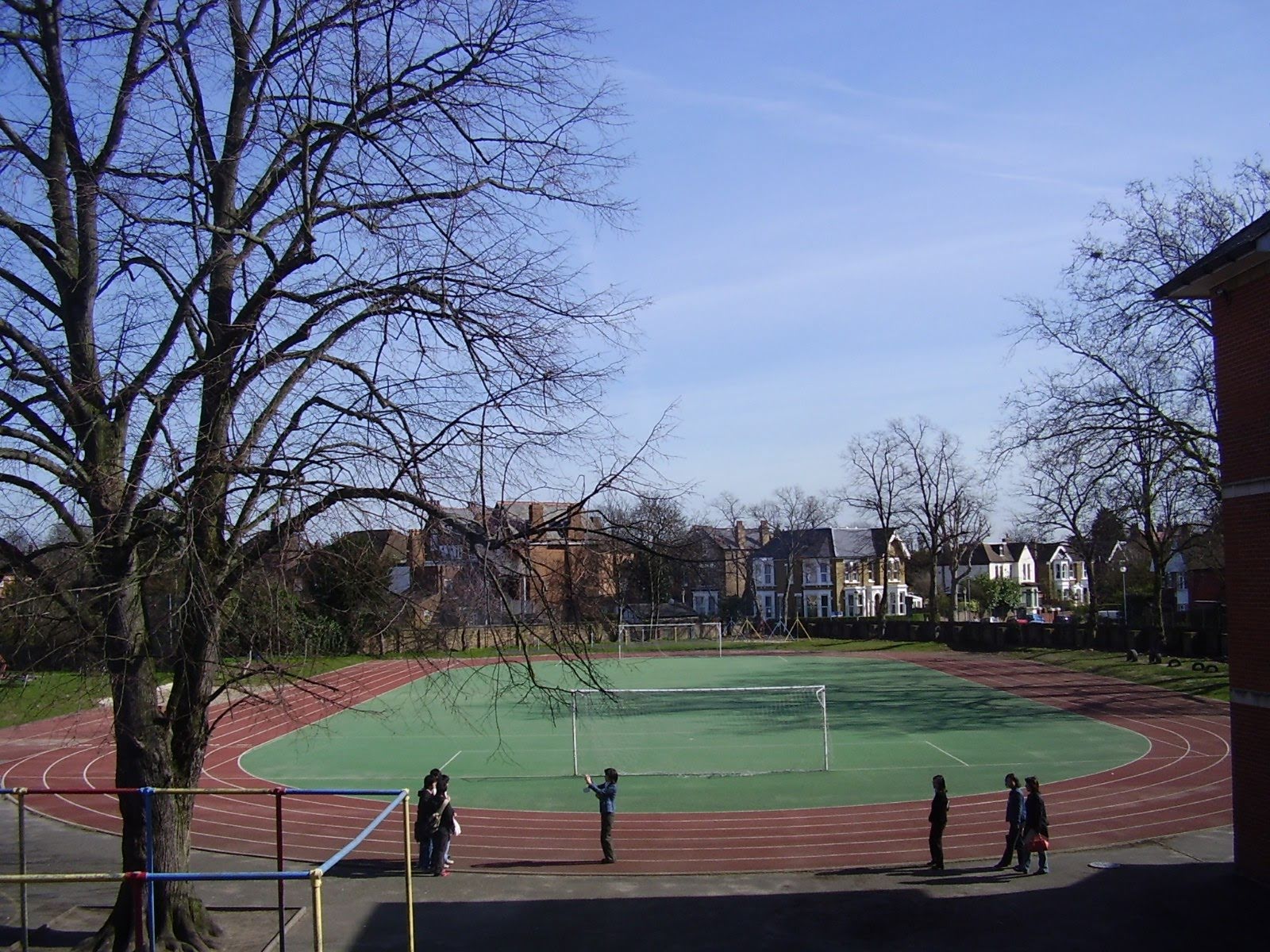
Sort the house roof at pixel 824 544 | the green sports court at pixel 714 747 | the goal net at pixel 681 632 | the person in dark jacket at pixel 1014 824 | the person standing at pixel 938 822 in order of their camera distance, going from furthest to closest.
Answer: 1. the house roof at pixel 824 544
2. the goal net at pixel 681 632
3. the green sports court at pixel 714 747
4. the person standing at pixel 938 822
5. the person in dark jacket at pixel 1014 824

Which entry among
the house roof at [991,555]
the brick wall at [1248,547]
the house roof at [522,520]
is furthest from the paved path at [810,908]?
the house roof at [991,555]

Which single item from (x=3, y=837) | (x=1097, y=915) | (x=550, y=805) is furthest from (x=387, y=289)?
(x=3, y=837)

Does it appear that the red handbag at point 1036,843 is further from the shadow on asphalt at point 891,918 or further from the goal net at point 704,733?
the goal net at point 704,733

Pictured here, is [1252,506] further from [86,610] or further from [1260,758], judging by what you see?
[86,610]

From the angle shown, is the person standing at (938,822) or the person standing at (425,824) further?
the person standing at (425,824)

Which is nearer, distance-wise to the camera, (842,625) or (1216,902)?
(1216,902)

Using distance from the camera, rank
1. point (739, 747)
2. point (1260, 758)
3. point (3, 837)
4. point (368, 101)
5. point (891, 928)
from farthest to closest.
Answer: point (739, 747)
point (3, 837)
point (1260, 758)
point (891, 928)
point (368, 101)

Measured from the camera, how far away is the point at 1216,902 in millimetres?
14156

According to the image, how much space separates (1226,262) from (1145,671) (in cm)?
3155

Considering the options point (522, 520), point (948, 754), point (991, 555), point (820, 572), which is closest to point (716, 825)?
point (948, 754)

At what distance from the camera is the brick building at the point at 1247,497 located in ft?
47.5

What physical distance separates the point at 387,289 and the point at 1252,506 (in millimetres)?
12092

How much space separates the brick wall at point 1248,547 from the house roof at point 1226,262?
0.80 feet

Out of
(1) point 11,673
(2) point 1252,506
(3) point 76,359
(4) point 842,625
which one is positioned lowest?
(4) point 842,625
